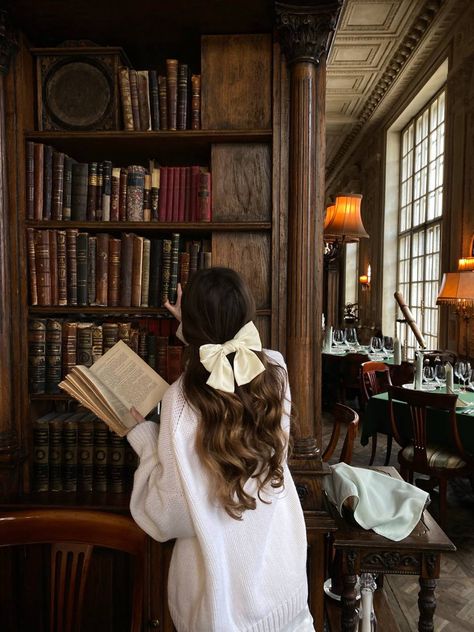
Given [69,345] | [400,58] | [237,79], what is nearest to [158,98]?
[237,79]

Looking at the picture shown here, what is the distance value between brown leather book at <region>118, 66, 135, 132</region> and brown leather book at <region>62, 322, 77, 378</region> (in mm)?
798

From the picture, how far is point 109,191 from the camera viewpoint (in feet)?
6.40

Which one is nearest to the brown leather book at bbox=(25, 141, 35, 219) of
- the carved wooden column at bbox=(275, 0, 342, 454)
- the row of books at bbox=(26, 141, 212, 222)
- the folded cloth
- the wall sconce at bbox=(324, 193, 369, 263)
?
the row of books at bbox=(26, 141, 212, 222)

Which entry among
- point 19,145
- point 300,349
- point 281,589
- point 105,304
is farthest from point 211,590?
point 19,145

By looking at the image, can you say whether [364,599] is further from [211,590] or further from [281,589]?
[211,590]

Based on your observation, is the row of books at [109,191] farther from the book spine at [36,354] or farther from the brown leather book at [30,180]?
the book spine at [36,354]

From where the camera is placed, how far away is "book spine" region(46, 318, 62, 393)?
1.96 meters

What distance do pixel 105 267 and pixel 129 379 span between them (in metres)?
0.53

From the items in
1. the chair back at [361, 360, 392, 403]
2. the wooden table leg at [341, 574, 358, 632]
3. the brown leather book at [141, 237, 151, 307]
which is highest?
the brown leather book at [141, 237, 151, 307]

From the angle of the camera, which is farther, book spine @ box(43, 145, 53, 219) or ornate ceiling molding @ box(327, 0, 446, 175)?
ornate ceiling molding @ box(327, 0, 446, 175)

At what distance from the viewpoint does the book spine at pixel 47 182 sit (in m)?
1.91

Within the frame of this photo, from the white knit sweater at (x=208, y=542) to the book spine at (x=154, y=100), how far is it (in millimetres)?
1159

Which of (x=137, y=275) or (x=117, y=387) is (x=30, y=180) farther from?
(x=117, y=387)

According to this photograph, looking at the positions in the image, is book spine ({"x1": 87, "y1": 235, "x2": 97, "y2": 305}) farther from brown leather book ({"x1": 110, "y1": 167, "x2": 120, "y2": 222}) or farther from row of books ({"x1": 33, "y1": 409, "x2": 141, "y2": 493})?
row of books ({"x1": 33, "y1": 409, "x2": 141, "y2": 493})
